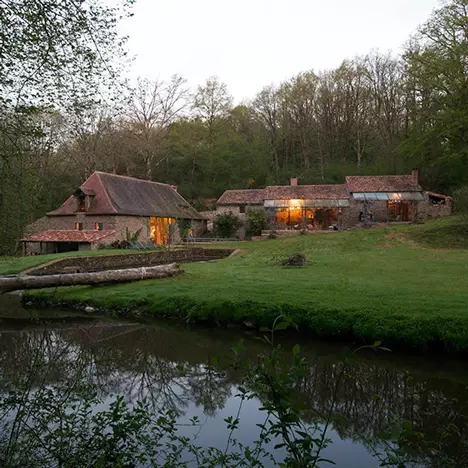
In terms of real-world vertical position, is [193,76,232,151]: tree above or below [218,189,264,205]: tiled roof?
above

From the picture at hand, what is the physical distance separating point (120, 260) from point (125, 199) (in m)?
9.97

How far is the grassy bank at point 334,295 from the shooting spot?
7645 mm

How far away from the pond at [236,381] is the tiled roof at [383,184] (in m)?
26.8

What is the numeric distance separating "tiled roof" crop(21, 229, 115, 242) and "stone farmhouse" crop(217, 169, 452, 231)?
13652mm

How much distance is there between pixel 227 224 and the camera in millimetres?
32531

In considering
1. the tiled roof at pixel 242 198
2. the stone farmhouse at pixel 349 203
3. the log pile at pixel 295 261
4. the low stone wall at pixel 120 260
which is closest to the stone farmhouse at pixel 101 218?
the low stone wall at pixel 120 260

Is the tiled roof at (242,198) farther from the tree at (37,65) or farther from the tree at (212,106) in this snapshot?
the tree at (37,65)

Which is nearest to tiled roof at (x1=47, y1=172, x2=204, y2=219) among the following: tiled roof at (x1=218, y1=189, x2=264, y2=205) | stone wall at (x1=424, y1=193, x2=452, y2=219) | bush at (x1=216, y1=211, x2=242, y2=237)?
bush at (x1=216, y1=211, x2=242, y2=237)

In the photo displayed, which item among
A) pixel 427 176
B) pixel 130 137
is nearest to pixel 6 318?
pixel 130 137

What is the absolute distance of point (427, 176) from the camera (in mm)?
35406

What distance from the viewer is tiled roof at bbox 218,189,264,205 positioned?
35.0 metres

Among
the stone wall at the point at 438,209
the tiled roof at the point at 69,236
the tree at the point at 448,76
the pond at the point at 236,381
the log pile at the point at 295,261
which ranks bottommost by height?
the pond at the point at 236,381

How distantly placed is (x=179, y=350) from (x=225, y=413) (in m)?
2.79

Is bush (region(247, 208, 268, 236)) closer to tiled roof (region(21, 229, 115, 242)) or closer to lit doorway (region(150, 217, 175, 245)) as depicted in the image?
lit doorway (region(150, 217, 175, 245))
